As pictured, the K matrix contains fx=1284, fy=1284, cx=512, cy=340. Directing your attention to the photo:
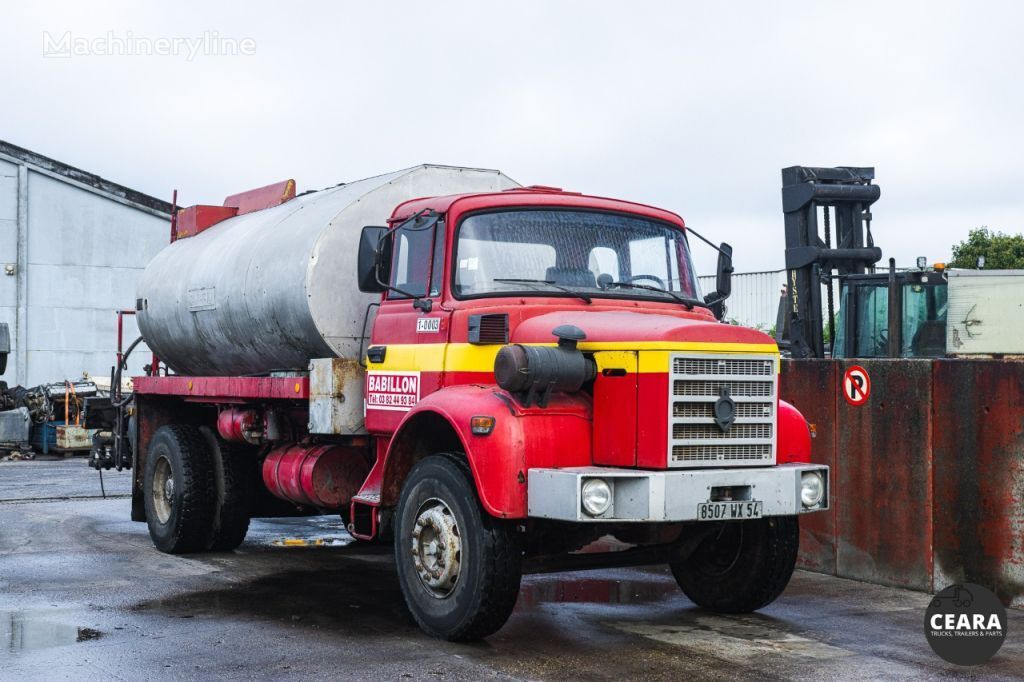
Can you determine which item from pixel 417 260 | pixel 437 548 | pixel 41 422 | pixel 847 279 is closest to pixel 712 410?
pixel 437 548

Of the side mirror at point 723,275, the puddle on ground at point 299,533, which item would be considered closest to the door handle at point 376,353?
the side mirror at point 723,275

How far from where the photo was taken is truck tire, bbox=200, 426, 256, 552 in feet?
38.4

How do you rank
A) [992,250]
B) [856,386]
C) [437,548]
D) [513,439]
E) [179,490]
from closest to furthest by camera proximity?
Answer: [513,439], [437,548], [856,386], [179,490], [992,250]

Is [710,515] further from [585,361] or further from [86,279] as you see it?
[86,279]

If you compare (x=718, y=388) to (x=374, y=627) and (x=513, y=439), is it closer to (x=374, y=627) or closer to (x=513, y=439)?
(x=513, y=439)

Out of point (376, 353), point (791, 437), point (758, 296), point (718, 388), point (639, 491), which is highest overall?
point (758, 296)

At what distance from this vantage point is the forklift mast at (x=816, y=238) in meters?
14.6

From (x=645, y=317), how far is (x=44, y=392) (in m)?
20.8

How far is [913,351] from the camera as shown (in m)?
15.0

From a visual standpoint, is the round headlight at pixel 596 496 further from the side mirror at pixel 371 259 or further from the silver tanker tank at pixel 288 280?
the silver tanker tank at pixel 288 280

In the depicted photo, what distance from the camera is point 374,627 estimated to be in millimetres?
8195

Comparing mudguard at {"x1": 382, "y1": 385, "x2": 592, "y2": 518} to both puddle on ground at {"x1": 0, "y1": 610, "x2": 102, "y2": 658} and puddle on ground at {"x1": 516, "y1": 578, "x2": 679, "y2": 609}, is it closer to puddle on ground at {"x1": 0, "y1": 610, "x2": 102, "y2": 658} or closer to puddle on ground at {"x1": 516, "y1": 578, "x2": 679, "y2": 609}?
puddle on ground at {"x1": 516, "y1": 578, "x2": 679, "y2": 609}

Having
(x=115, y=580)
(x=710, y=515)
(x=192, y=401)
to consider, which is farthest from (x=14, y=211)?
(x=710, y=515)

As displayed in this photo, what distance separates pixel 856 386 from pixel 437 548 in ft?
13.0
